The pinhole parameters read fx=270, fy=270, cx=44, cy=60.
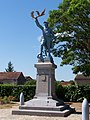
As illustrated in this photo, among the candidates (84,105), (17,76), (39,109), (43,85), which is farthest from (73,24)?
(17,76)

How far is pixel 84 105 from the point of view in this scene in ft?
30.5

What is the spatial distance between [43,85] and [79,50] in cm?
921

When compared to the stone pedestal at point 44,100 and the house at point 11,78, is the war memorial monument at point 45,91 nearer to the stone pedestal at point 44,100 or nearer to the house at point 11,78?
the stone pedestal at point 44,100

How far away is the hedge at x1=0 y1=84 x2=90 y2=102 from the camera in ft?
90.2

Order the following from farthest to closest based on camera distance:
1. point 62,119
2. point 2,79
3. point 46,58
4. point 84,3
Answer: point 2,79 < point 84,3 < point 46,58 < point 62,119

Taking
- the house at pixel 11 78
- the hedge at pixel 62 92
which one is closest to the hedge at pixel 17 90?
the hedge at pixel 62 92

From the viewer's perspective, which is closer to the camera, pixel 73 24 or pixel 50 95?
pixel 50 95

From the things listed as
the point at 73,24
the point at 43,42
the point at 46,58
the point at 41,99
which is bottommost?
the point at 41,99

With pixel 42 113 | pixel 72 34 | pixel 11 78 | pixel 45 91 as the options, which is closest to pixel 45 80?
pixel 45 91

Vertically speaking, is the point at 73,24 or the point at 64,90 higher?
the point at 73,24

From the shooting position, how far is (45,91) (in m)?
15.9

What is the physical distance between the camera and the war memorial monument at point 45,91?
14.8 metres

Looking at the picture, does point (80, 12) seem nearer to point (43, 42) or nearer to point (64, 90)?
point (43, 42)

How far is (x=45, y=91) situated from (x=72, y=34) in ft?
30.7
